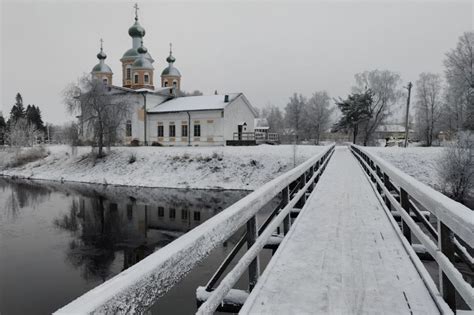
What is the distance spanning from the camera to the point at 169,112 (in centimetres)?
4169

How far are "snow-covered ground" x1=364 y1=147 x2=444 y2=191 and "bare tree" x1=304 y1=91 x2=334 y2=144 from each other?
28.0 meters

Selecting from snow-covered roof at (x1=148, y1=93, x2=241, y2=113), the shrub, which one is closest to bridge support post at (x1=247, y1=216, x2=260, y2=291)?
the shrub

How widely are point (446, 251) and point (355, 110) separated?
143 feet

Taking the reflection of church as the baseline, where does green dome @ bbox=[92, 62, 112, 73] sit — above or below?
above

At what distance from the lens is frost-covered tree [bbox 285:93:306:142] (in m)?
62.8

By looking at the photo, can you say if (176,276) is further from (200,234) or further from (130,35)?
(130,35)

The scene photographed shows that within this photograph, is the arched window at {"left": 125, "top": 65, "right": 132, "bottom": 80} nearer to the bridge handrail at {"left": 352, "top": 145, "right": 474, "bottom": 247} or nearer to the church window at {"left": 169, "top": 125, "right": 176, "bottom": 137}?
the church window at {"left": 169, "top": 125, "right": 176, "bottom": 137}

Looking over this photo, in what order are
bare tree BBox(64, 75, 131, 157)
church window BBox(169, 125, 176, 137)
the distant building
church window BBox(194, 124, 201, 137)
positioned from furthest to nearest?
1. the distant building
2. church window BBox(169, 125, 176, 137)
3. church window BBox(194, 124, 201, 137)
4. bare tree BBox(64, 75, 131, 157)

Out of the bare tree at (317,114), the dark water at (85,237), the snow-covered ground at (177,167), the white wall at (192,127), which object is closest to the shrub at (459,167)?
the snow-covered ground at (177,167)

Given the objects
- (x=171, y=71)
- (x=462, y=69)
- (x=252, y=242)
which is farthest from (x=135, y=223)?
(x=171, y=71)

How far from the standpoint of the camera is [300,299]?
3.03m

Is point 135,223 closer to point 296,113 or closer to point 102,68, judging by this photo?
point 102,68

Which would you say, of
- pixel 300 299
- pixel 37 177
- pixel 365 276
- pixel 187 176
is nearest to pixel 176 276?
pixel 300 299

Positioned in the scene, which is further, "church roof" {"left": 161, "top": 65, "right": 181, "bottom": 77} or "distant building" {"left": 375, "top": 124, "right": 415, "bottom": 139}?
"distant building" {"left": 375, "top": 124, "right": 415, "bottom": 139}
